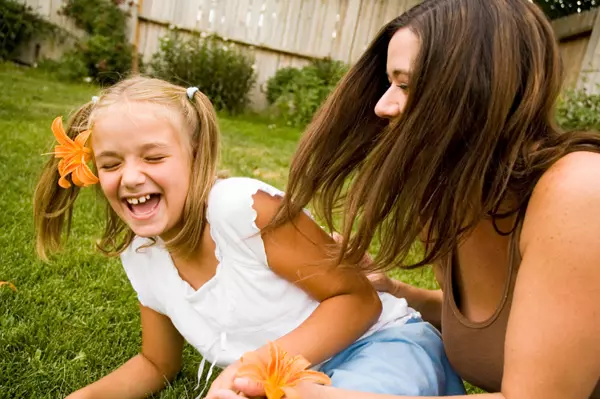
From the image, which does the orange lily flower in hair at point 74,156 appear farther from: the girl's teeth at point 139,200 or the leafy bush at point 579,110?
the leafy bush at point 579,110

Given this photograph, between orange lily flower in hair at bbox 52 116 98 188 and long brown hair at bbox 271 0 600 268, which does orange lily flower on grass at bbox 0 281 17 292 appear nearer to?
orange lily flower in hair at bbox 52 116 98 188

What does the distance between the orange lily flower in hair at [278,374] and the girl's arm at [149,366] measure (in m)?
0.86

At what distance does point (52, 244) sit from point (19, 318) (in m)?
0.44

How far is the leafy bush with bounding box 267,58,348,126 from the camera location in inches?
312

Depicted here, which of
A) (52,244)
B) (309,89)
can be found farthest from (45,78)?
(52,244)

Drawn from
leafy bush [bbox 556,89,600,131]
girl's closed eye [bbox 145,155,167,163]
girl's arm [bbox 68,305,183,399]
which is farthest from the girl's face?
leafy bush [bbox 556,89,600,131]

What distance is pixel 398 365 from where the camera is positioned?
1544 mm

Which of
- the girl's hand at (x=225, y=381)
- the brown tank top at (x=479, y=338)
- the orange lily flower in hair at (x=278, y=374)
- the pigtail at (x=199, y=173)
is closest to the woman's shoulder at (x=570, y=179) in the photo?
the brown tank top at (x=479, y=338)

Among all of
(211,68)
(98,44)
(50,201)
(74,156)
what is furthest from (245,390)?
(98,44)

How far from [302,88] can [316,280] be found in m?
6.72

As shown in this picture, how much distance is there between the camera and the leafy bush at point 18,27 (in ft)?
28.1

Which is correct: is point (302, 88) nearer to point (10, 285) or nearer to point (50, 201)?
point (10, 285)

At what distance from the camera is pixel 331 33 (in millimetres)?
8789

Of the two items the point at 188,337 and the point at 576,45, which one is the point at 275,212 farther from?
the point at 576,45
